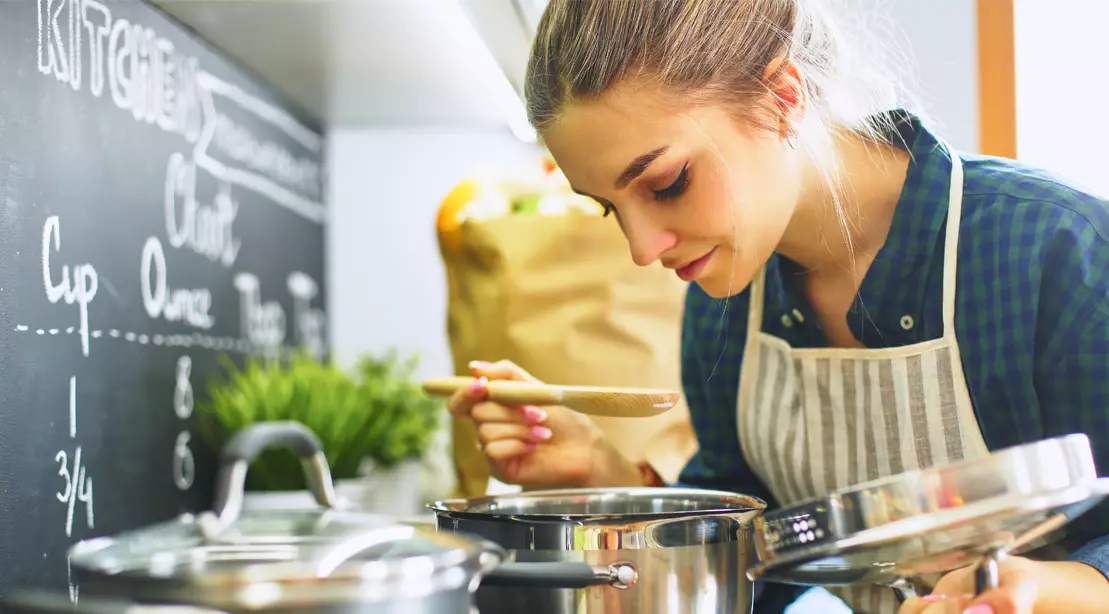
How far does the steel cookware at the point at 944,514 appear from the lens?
18.8 inches

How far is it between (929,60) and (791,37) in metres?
0.50

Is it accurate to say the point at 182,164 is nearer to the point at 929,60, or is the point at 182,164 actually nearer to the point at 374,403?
the point at 374,403

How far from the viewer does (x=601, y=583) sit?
24.0 inches

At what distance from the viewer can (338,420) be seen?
1.34m

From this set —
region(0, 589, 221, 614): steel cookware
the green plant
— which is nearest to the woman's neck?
region(0, 589, 221, 614): steel cookware

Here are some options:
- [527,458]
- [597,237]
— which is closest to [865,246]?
[527,458]

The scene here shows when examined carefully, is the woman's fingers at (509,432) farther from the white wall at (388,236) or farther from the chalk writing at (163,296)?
the white wall at (388,236)

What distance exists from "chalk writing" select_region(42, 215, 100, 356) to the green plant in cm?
28

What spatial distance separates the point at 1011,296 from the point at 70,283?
80cm

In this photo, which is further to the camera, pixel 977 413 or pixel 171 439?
pixel 171 439

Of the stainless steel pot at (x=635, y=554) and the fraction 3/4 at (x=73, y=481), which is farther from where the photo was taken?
the fraction 3/4 at (x=73, y=481)

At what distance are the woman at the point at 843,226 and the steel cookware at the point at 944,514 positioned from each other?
106 mm

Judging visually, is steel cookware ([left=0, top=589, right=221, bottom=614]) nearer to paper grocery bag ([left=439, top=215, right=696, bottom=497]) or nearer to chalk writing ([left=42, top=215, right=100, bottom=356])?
chalk writing ([left=42, top=215, right=100, bottom=356])

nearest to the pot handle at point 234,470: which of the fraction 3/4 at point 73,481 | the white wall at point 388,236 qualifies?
the fraction 3/4 at point 73,481
